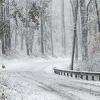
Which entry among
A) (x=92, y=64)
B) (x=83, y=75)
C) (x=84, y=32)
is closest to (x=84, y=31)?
(x=84, y=32)

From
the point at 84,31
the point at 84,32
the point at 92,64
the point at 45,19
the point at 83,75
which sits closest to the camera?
the point at 83,75

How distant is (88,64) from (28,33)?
3334cm

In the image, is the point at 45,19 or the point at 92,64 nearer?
the point at 92,64

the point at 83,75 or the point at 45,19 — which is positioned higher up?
the point at 45,19

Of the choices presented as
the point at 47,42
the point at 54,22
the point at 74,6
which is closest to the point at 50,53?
the point at 47,42

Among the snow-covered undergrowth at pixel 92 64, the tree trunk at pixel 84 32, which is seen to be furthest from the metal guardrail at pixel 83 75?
the tree trunk at pixel 84 32

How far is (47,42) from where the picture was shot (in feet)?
227

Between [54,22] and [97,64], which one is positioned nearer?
[97,64]

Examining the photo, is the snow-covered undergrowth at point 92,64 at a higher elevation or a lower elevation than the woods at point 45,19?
lower

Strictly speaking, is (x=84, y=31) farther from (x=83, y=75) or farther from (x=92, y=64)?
(x=83, y=75)

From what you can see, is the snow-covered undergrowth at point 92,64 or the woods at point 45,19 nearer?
the woods at point 45,19

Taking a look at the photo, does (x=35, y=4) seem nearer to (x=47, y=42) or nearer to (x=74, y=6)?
(x=74, y=6)

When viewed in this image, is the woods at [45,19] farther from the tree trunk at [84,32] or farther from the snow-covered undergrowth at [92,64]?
the snow-covered undergrowth at [92,64]

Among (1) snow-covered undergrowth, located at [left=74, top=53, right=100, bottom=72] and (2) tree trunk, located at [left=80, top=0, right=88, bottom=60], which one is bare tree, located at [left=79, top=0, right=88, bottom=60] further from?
(1) snow-covered undergrowth, located at [left=74, top=53, right=100, bottom=72]
